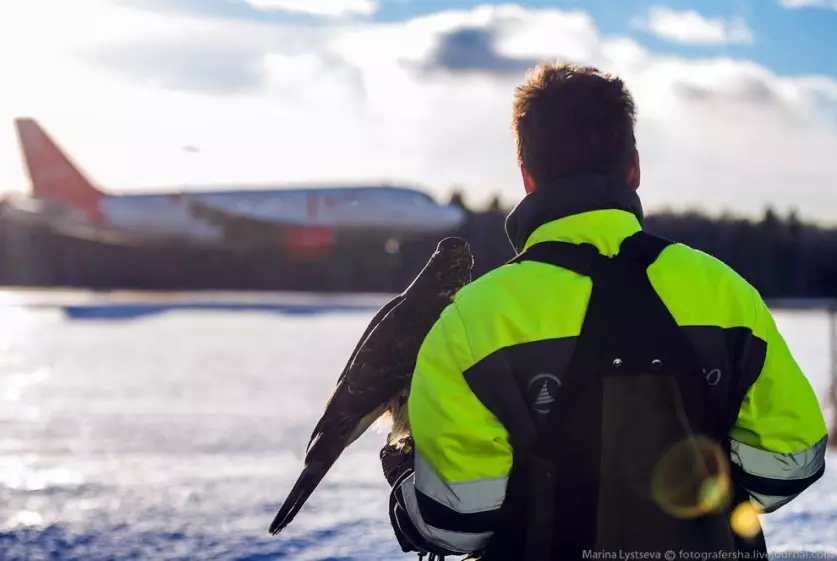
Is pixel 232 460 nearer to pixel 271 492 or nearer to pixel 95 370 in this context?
pixel 271 492

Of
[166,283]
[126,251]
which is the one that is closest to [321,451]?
[166,283]

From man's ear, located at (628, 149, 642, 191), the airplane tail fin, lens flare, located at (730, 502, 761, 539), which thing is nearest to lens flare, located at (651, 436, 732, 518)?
lens flare, located at (730, 502, 761, 539)

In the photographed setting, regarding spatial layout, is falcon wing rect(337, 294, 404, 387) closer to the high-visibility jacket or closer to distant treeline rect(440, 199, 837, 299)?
the high-visibility jacket

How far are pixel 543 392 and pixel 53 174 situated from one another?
1776 inches

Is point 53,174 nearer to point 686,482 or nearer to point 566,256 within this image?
point 566,256

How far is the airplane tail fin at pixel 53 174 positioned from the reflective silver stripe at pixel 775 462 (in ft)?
142

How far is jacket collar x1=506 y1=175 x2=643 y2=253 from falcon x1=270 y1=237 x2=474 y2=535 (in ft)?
2.18

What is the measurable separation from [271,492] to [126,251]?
55.6 meters

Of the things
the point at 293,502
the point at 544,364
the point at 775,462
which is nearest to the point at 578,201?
the point at 544,364

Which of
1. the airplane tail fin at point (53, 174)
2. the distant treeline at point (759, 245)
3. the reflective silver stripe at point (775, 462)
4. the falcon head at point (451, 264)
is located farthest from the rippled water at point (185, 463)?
the distant treeline at point (759, 245)

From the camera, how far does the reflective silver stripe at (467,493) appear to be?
157cm

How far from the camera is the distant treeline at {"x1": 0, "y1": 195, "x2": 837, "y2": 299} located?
48.6 metres

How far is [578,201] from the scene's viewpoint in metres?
1.61

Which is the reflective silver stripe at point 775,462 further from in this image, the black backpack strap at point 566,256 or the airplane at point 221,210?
the airplane at point 221,210
